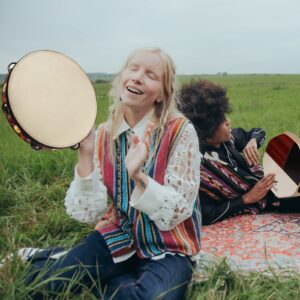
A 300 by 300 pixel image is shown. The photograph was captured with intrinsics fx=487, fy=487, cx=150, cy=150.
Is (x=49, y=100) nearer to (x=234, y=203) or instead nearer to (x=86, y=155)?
(x=86, y=155)

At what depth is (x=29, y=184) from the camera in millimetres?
3748

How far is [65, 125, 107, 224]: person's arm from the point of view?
207cm

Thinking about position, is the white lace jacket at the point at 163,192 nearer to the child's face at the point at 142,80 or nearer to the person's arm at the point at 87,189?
the person's arm at the point at 87,189

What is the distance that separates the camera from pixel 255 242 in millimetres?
2707

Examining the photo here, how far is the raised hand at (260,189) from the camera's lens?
298 cm

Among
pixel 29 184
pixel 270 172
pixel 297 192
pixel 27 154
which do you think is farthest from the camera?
pixel 27 154

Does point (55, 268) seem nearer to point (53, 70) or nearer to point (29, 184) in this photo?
point (53, 70)

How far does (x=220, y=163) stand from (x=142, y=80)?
108 cm

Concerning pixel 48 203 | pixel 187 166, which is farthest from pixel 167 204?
pixel 48 203

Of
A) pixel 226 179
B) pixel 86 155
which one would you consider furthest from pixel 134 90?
pixel 226 179

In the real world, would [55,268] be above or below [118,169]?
below

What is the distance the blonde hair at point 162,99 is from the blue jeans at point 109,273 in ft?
1.51

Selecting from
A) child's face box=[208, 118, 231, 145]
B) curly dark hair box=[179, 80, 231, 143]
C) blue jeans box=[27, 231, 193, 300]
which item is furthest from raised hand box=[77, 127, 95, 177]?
child's face box=[208, 118, 231, 145]

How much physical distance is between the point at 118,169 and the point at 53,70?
1.82 feet
